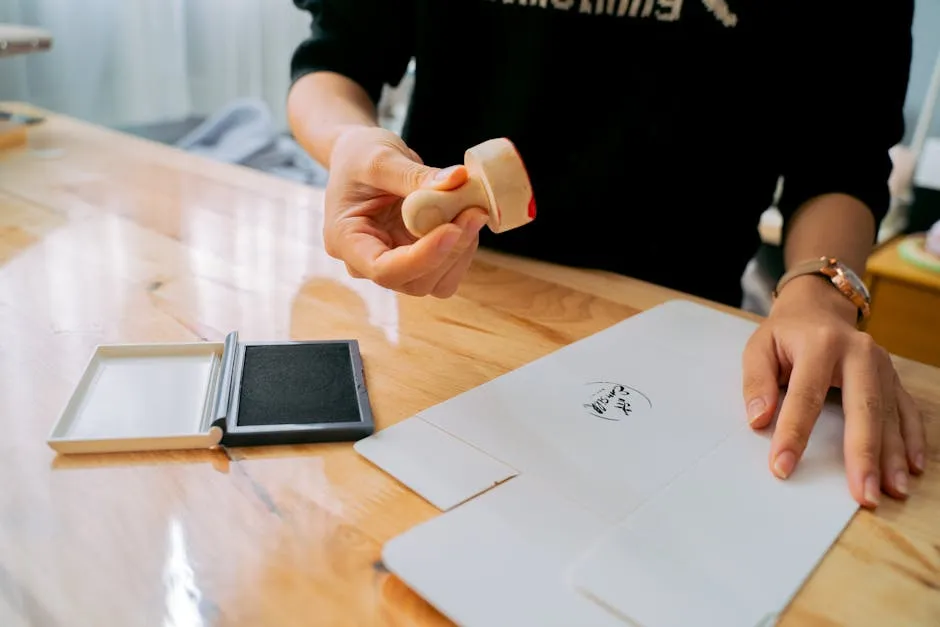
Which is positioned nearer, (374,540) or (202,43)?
(374,540)

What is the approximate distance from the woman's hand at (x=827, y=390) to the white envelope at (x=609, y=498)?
0.5 inches

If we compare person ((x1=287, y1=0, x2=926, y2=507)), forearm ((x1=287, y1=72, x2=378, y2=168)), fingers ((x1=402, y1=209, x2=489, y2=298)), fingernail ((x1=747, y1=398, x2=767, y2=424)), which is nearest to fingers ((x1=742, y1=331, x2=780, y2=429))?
fingernail ((x1=747, y1=398, x2=767, y2=424))

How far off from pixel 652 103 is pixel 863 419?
46 centimetres

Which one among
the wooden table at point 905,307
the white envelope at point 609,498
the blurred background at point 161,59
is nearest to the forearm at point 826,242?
the white envelope at point 609,498

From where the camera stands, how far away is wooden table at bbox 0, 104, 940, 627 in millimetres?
321

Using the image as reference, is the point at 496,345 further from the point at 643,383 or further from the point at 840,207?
the point at 840,207

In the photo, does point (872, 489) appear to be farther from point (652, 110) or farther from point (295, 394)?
point (652, 110)

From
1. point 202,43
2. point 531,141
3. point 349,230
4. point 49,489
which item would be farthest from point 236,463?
point 202,43

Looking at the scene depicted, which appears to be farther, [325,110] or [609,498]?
[325,110]

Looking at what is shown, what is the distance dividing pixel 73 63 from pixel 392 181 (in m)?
1.30

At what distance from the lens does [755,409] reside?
1.54 ft

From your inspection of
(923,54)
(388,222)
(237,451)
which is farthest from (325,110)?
(923,54)

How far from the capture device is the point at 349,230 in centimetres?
57

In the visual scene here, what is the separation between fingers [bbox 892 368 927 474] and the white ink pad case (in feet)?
1.09
